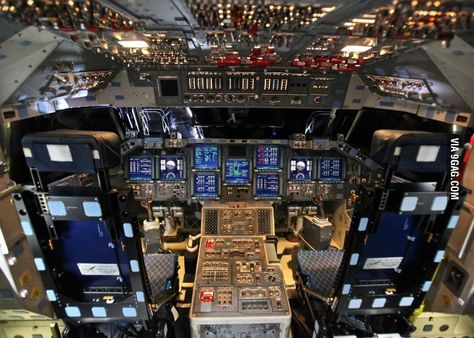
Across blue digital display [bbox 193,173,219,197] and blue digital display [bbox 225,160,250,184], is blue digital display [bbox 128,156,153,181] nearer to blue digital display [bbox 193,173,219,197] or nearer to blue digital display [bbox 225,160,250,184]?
blue digital display [bbox 193,173,219,197]

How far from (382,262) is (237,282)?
4.36ft

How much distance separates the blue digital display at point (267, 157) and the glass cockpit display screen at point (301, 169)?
24 cm

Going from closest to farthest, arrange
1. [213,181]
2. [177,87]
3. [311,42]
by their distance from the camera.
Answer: [311,42], [177,87], [213,181]

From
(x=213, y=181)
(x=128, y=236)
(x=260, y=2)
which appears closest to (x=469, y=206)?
(x=260, y=2)

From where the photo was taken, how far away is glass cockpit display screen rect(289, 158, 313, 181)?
163 inches

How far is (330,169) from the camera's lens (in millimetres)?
4133

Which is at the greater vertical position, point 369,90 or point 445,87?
point 445,87

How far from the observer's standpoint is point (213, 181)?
4141 mm

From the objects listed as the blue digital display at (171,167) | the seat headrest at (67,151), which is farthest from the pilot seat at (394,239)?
the blue digital display at (171,167)

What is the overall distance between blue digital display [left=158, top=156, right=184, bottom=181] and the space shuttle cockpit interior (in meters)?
0.02

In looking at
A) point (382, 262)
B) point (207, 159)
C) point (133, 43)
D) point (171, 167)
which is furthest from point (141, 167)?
point (382, 262)

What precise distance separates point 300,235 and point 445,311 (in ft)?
7.13

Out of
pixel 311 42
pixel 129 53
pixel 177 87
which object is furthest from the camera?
pixel 177 87

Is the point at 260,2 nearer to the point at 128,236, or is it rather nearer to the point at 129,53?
the point at 128,236
